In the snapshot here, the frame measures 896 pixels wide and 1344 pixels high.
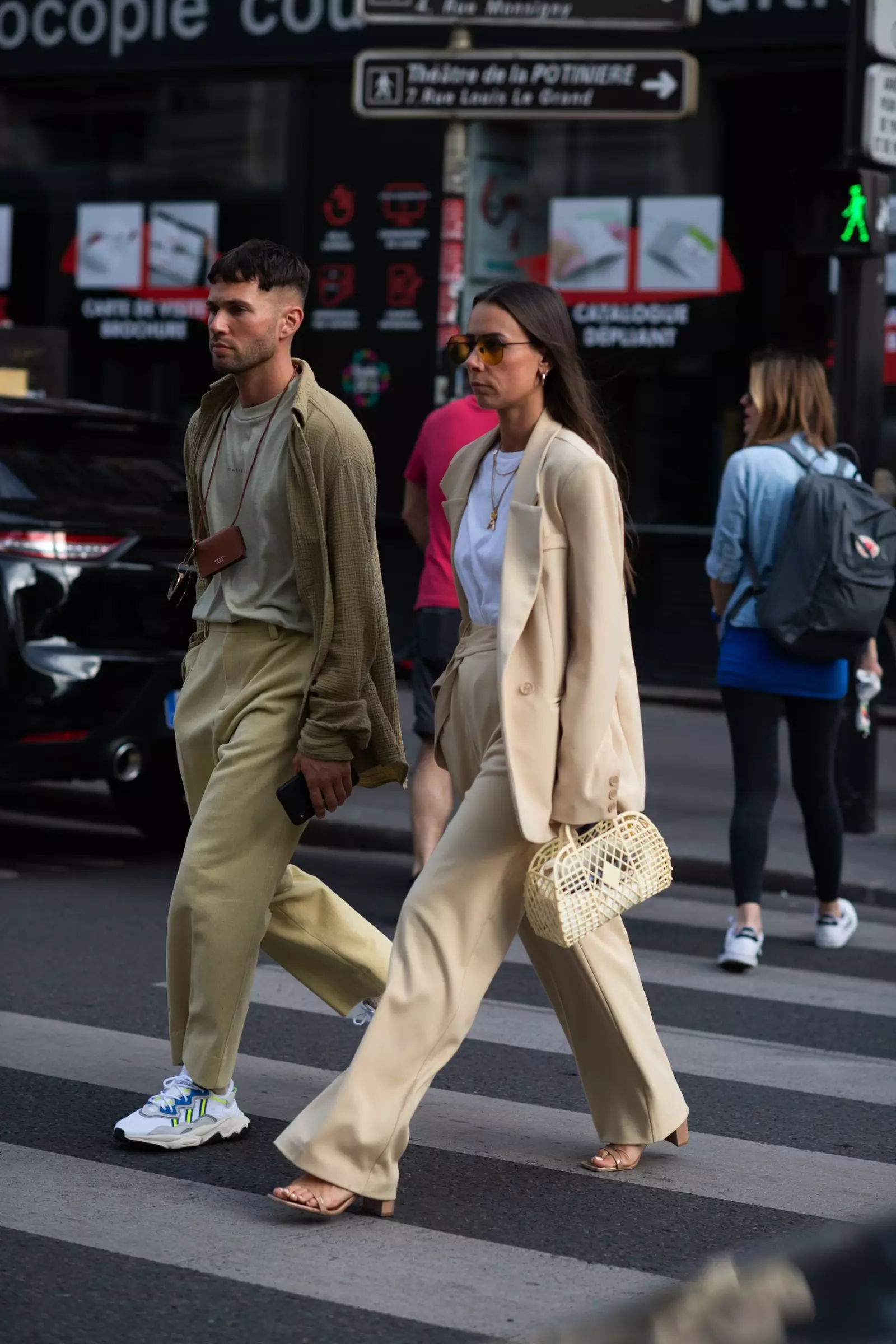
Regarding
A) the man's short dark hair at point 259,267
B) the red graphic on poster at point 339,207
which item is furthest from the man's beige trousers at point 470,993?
the red graphic on poster at point 339,207

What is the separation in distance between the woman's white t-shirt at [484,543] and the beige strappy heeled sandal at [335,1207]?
3.79ft

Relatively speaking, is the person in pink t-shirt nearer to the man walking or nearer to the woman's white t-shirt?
the man walking

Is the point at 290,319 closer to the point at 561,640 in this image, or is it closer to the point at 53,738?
the point at 561,640

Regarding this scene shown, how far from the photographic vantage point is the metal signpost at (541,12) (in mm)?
9289

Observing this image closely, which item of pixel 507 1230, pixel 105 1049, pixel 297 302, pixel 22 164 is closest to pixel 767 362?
pixel 297 302

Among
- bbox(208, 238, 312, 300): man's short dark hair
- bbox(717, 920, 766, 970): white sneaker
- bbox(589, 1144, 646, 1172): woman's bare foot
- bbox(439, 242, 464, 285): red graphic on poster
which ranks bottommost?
bbox(717, 920, 766, 970): white sneaker

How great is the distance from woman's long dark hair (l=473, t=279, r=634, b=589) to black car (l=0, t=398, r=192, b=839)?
3733 millimetres

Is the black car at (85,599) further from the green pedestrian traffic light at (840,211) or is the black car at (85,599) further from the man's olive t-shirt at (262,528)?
the man's olive t-shirt at (262,528)

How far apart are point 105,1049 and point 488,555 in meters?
1.96

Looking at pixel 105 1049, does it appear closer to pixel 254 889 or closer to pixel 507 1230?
pixel 254 889

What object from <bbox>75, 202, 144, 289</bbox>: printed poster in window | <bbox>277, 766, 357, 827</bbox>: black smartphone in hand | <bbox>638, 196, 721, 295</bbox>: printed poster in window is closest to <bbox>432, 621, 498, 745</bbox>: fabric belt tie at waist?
<bbox>277, 766, 357, 827</bbox>: black smartphone in hand

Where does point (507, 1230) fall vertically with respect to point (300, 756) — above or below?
below

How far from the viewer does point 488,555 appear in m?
4.28

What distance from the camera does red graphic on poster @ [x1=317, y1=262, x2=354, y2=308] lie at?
14.5 meters
